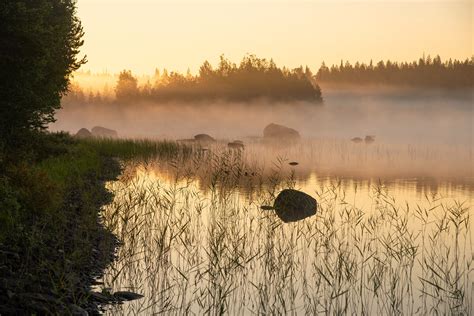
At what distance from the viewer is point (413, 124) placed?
16888cm

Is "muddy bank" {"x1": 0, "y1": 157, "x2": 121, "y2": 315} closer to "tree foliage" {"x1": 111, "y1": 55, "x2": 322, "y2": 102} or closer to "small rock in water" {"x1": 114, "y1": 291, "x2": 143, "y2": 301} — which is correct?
"small rock in water" {"x1": 114, "y1": 291, "x2": 143, "y2": 301}

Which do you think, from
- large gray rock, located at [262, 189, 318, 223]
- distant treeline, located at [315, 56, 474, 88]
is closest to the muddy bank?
large gray rock, located at [262, 189, 318, 223]

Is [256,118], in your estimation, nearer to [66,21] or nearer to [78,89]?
[78,89]

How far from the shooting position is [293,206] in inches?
711

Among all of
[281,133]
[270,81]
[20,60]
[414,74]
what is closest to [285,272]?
[20,60]

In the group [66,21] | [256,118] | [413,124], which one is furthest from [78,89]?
[66,21]

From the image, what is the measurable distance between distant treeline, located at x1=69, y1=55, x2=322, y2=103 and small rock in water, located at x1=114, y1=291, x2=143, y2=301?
372 ft

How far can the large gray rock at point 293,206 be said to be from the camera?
17594mm

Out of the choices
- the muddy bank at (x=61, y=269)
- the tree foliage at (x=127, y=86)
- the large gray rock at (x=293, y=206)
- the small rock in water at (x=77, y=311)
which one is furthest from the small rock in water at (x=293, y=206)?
the tree foliage at (x=127, y=86)

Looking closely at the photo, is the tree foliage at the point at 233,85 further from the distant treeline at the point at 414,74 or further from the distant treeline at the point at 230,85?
the distant treeline at the point at 414,74

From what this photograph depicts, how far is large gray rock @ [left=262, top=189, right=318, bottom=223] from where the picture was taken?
17594 mm

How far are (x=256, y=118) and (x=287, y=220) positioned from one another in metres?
118

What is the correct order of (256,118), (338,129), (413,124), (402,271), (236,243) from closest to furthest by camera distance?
(402,271), (236,243), (256,118), (338,129), (413,124)

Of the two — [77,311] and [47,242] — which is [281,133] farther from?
[77,311]
